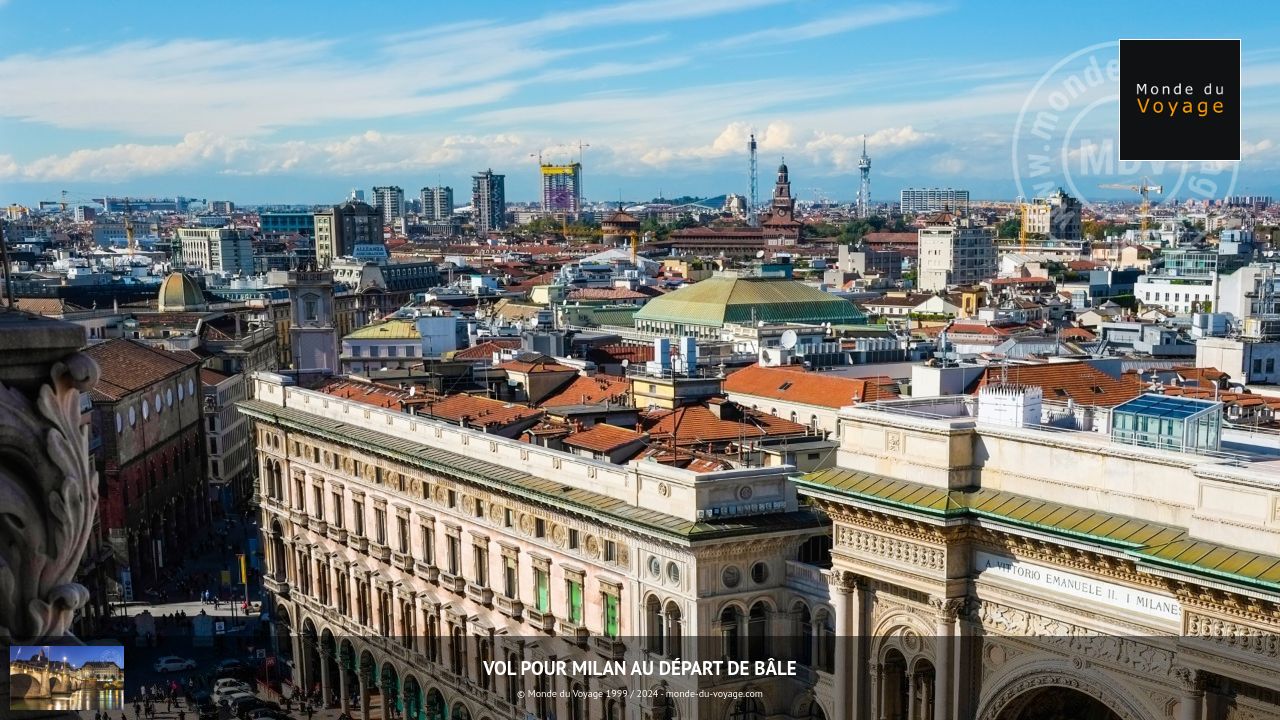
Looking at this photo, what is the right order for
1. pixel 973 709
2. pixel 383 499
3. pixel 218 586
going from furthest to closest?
pixel 218 586, pixel 383 499, pixel 973 709

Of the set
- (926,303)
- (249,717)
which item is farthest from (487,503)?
(926,303)

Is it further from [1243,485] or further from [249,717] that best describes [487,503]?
[1243,485]

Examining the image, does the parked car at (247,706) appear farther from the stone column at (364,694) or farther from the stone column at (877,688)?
the stone column at (877,688)

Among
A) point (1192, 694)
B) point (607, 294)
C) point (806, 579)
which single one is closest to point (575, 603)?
point (806, 579)

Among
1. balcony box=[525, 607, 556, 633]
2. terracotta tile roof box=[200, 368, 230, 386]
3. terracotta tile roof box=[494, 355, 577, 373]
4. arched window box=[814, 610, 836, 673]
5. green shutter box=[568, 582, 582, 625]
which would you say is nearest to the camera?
arched window box=[814, 610, 836, 673]

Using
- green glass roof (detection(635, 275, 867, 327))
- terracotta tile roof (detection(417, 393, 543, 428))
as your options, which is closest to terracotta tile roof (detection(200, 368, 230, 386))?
green glass roof (detection(635, 275, 867, 327))

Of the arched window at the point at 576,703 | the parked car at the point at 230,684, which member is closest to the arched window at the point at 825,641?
the arched window at the point at 576,703

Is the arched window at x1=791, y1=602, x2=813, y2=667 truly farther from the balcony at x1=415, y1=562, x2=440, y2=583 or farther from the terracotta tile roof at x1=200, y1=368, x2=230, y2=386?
the terracotta tile roof at x1=200, y1=368, x2=230, y2=386
